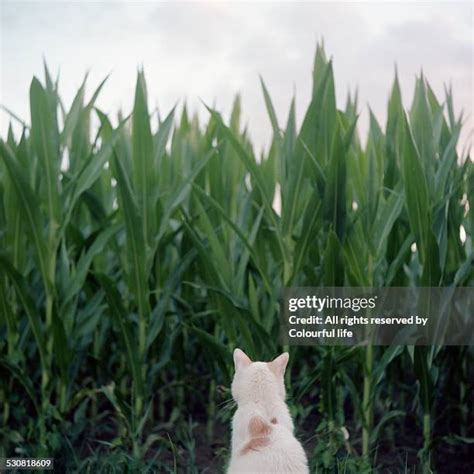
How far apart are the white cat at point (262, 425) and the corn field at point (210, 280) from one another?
18cm

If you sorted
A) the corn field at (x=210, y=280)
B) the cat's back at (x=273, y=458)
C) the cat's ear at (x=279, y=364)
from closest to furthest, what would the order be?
the cat's back at (x=273, y=458)
the cat's ear at (x=279, y=364)
the corn field at (x=210, y=280)

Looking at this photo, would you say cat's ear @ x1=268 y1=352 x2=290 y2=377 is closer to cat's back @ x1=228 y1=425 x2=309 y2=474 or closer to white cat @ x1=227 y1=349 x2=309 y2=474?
white cat @ x1=227 y1=349 x2=309 y2=474

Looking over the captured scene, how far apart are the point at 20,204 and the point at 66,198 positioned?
0.11 m

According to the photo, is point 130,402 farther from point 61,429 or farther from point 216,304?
point 216,304

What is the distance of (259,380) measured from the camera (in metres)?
1.37

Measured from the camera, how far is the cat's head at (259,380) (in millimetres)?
1368

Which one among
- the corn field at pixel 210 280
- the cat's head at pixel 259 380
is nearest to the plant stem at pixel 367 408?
the corn field at pixel 210 280

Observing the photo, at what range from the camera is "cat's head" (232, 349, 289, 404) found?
1368mm

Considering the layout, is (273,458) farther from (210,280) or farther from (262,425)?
(210,280)

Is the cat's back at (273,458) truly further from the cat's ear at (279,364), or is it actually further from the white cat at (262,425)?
the cat's ear at (279,364)

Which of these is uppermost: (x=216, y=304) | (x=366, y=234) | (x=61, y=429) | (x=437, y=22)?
(x=437, y=22)

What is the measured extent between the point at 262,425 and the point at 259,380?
95 millimetres

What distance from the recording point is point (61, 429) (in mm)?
1623

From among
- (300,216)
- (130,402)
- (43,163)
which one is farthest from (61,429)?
(300,216)
